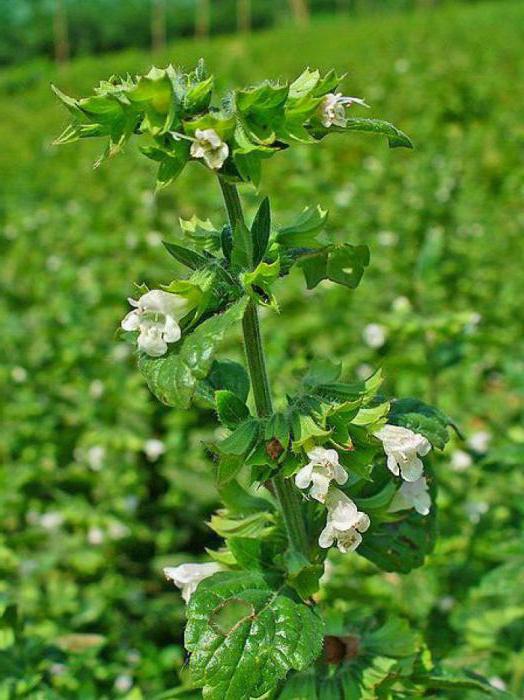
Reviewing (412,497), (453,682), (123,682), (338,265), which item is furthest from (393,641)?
(123,682)

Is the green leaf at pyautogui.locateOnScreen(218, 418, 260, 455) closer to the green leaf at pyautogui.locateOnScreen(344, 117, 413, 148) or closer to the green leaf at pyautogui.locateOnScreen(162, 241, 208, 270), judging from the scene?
the green leaf at pyautogui.locateOnScreen(162, 241, 208, 270)

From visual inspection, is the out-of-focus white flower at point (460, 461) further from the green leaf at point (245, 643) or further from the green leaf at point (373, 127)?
the green leaf at point (373, 127)

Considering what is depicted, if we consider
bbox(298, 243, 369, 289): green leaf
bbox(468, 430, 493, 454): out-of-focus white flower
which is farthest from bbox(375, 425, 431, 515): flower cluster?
bbox(468, 430, 493, 454): out-of-focus white flower

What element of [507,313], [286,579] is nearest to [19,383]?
[507,313]

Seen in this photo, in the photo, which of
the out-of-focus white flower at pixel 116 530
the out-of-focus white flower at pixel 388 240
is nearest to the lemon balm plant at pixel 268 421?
the out-of-focus white flower at pixel 116 530

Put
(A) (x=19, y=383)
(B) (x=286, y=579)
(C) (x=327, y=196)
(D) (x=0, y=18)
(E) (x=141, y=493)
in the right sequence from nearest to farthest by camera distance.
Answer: (B) (x=286, y=579)
(E) (x=141, y=493)
(A) (x=19, y=383)
(C) (x=327, y=196)
(D) (x=0, y=18)

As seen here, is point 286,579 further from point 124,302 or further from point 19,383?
point 124,302

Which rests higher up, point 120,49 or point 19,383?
point 19,383

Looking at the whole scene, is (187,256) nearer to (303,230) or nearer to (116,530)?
(303,230)
